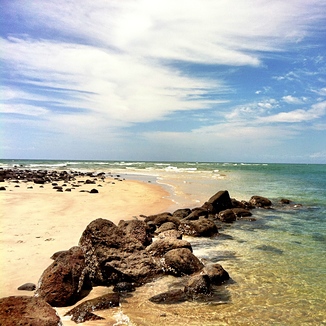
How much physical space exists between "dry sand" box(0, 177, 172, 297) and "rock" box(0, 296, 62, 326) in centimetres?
210

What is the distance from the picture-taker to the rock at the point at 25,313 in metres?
4.42

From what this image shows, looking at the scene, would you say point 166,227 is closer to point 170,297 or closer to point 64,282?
point 170,297

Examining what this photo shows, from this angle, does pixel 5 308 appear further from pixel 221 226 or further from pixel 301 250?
pixel 221 226

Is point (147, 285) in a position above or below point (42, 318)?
below

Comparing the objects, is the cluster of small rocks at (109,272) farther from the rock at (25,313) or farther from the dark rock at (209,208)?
the dark rock at (209,208)

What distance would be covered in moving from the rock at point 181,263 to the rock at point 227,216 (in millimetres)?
7971

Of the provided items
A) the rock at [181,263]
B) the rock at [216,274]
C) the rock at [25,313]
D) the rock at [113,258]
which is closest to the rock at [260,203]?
the rock at [181,263]

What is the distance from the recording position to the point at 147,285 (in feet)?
24.8

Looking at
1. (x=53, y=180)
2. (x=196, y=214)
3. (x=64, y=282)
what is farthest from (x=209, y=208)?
(x=53, y=180)

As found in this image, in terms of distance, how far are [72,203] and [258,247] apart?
11869 mm

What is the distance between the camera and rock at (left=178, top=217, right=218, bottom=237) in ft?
40.5

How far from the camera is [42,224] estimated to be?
1257 cm

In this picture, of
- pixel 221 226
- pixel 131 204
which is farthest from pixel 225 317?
pixel 131 204

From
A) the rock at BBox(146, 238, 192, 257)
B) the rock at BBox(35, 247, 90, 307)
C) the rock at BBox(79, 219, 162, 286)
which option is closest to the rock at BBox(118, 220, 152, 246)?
the rock at BBox(146, 238, 192, 257)
